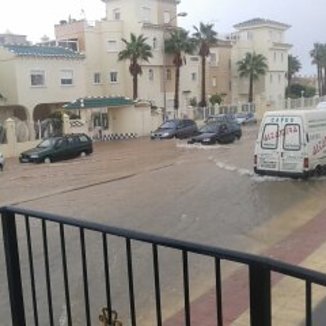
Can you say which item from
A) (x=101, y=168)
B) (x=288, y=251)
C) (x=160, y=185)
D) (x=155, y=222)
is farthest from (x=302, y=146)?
(x=101, y=168)

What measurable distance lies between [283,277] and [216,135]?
105 feet

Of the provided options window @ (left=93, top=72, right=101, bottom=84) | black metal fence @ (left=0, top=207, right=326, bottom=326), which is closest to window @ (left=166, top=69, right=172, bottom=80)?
window @ (left=93, top=72, right=101, bottom=84)

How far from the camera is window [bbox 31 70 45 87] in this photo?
139 feet

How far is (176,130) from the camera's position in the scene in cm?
4275

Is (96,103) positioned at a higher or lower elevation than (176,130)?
higher

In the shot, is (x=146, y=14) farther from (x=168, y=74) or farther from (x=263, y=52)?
(x=263, y=52)

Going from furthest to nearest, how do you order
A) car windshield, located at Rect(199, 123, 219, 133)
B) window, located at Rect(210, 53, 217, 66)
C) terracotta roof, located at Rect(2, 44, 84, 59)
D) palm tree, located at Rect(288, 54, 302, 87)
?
palm tree, located at Rect(288, 54, 302, 87) → window, located at Rect(210, 53, 217, 66) → terracotta roof, located at Rect(2, 44, 84, 59) → car windshield, located at Rect(199, 123, 219, 133)

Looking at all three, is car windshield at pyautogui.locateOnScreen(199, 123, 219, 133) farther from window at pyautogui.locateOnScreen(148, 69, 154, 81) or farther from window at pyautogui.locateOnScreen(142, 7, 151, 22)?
window at pyautogui.locateOnScreen(142, 7, 151, 22)

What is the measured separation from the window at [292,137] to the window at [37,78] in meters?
27.2

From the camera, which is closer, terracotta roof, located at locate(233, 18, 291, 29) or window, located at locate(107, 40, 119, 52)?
window, located at locate(107, 40, 119, 52)

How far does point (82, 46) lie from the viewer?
52812mm

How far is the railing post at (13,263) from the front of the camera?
3.76 meters

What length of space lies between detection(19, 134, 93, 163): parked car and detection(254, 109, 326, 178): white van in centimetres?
1405

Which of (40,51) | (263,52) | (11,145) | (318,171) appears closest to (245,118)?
(263,52)
